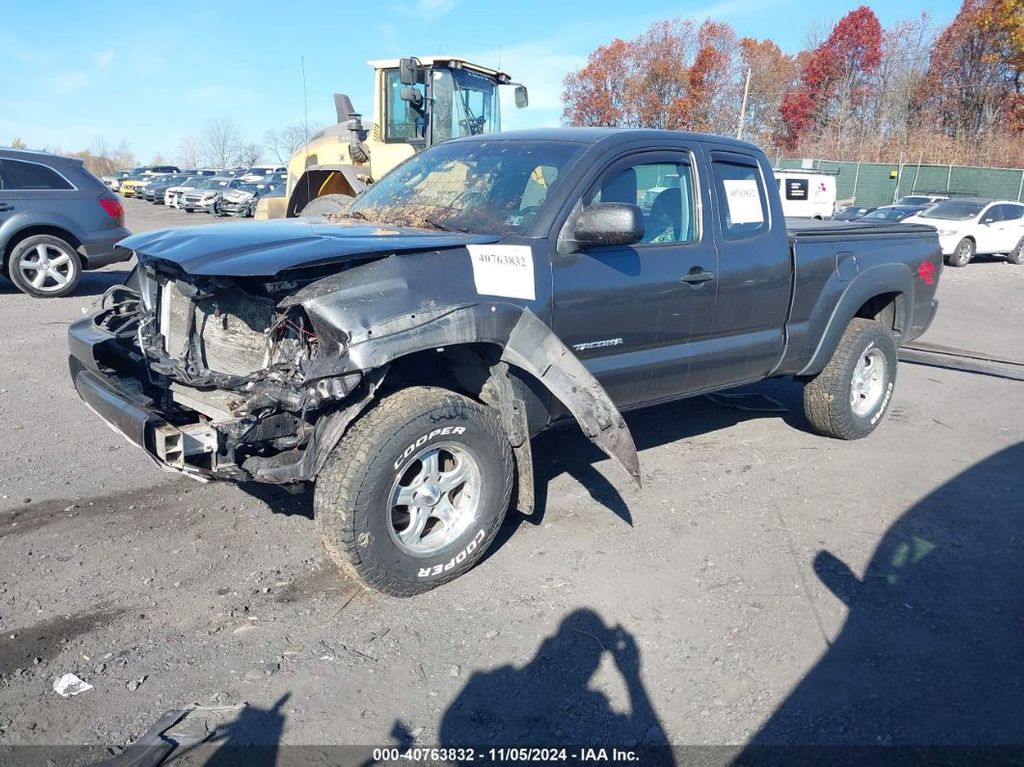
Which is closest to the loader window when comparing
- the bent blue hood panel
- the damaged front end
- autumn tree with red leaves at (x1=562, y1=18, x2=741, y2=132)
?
the bent blue hood panel

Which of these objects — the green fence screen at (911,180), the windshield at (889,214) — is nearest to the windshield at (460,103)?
the windshield at (889,214)

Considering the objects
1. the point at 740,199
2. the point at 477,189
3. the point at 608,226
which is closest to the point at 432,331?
the point at 608,226

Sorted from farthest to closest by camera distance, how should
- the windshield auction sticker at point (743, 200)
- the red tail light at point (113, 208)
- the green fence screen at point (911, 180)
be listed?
the green fence screen at point (911, 180)
the red tail light at point (113, 208)
the windshield auction sticker at point (743, 200)

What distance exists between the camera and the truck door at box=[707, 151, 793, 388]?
4621mm

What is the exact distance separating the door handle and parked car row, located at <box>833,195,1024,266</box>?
14964 mm

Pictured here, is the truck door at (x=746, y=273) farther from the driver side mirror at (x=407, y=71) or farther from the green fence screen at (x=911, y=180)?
the green fence screen at (x=911, y=180)

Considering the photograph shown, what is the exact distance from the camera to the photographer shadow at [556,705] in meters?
2.73

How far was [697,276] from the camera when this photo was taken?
439 centimetres

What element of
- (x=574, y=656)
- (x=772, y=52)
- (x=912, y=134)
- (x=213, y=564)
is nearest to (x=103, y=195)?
(x=213, y=564)

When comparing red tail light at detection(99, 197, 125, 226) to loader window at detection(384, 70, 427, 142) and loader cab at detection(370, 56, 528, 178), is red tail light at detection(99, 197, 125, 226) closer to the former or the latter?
loader cab at detection(370, 56, 528, 178)

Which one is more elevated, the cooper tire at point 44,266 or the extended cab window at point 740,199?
the extended cab window at point 740,199

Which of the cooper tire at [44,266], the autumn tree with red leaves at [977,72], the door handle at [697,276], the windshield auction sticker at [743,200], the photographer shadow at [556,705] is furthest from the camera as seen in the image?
the autumn tree with red leaves at [977,72]

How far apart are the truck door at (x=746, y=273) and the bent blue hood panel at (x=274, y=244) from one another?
5.29 ft

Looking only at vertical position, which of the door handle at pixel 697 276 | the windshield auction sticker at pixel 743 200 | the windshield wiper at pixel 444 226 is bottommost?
the door handle at pixel 697 276
